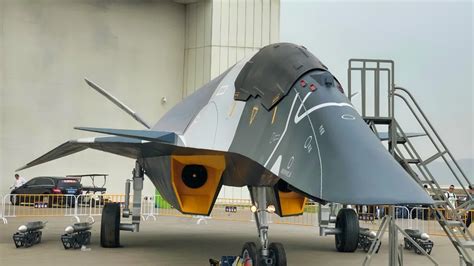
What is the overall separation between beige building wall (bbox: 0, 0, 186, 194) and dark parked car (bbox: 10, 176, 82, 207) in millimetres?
2043

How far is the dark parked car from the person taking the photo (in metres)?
25.8

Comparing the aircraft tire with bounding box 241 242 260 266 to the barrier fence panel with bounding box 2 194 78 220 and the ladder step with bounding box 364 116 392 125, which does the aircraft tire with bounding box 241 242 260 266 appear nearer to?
the ladder step with bounding box 364 116 392 125

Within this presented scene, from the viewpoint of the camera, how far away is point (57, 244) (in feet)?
41.9

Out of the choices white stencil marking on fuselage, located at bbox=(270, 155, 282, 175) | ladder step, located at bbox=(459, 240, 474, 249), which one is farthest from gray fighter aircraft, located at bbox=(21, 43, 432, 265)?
ladder step, located at bbox=(459, 240, 474, 249)

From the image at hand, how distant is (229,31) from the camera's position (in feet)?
101

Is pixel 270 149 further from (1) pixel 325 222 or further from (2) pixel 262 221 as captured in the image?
(1) pixel 325 222

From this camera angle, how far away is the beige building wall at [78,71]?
28.7 m

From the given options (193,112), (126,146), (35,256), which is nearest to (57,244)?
(35,256)

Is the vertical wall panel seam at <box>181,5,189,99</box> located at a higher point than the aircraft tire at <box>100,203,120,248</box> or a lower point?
higher

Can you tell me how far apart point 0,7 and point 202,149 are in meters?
23.1

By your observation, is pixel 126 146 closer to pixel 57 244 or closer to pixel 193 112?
pixel 193 112

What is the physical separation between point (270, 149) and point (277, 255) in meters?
1.71

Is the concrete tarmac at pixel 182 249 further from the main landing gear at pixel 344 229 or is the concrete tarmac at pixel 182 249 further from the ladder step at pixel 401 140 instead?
the ladder step at pixel 401 140

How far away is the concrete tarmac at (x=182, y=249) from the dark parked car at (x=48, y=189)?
313 inches
